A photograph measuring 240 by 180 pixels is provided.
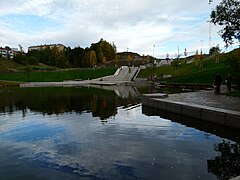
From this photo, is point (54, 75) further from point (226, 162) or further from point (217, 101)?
point (226, 162)

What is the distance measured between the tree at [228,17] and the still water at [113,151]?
11.6 m

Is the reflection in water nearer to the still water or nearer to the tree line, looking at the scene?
the still water

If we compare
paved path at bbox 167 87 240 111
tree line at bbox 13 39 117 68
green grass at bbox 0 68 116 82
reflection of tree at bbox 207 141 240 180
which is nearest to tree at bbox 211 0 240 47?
paved path at bbox 167 87 240 111

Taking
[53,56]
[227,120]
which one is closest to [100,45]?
[53,56]

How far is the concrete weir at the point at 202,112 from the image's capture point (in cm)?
1223

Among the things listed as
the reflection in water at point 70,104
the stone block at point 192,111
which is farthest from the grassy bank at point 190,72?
the stone block at point 192,111

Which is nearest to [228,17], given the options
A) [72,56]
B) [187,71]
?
[187,71]

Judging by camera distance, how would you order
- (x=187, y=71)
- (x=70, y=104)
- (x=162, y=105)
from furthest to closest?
(x=187, y=71)
(x=70, y=104)
(x=162, y=105)

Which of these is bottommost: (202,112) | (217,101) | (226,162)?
(226,162)

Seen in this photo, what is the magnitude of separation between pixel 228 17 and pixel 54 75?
6341 centimetres

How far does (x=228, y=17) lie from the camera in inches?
845

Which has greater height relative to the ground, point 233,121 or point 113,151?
point 233,121

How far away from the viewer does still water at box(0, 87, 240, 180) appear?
7223 millimetres

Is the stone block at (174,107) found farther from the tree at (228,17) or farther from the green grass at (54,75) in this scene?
the green grass at (54,75)
